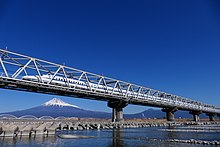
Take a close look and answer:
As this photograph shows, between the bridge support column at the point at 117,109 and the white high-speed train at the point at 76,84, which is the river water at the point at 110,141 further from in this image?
the bridge support column at the point at 117,109

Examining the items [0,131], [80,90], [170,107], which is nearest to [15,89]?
[80,90]

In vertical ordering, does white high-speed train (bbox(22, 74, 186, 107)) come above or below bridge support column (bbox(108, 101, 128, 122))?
above

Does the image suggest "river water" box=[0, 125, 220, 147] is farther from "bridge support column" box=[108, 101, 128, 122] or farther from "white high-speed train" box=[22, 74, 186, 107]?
"bridge support column" box=[108, 101, 128, 122]

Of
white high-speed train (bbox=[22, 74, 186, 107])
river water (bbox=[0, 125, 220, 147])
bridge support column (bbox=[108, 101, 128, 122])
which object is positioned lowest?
river water (bbox=[0, 125, 220, 147])

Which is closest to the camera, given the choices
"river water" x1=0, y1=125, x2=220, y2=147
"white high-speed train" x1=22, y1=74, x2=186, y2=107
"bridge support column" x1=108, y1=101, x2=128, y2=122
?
"river water" x1=0, y1=125, x2=220, y2=147

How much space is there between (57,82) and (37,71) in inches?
357

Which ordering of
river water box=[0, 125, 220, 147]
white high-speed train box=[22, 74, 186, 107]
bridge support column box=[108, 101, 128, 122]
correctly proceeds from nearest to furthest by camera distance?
river water box=[0, 125, 220, 147] < white high-speed train box=[22, 74, 186, 107] < bridge support column box=[108, 101, 128, 122]

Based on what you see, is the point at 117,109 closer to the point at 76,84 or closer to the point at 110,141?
the point at 76,84

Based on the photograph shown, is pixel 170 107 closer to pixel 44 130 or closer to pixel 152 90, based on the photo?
pixel 152 90

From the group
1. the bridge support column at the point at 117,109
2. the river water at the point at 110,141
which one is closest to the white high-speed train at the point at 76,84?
the bridge support column at the point at 117,109

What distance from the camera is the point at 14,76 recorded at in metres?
51.6

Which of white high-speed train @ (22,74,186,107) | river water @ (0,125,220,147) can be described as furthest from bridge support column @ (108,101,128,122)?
river water @ (0,125,220,147)

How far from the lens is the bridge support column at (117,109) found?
7985 cm

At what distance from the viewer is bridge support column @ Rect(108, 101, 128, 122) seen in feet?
262
